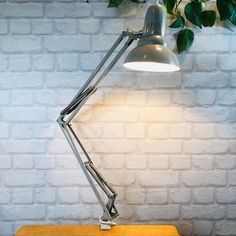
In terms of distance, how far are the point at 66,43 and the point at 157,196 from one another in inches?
28.2

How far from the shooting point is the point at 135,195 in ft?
4.42

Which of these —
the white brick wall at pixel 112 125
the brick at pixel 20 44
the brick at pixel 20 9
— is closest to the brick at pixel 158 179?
the white brick wall at pixel 112 125

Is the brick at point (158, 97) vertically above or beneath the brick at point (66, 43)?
beneath

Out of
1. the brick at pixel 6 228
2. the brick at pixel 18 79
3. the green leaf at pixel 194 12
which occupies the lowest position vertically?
the brick at pixel 6 228

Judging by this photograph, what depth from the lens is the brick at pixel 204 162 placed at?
1337mm

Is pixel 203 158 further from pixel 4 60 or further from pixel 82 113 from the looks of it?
pixel 4 60

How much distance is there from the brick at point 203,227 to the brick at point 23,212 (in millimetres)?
633

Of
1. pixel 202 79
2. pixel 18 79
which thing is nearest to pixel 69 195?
pixel 18 79

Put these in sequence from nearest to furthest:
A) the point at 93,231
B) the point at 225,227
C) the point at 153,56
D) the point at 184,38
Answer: the point at 153,56 → the point at 93,231 → the point at 184,38 → the point at 225,227

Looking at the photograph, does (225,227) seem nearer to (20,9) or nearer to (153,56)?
(153,56)

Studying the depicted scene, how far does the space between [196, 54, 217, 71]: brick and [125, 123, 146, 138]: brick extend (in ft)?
1.07

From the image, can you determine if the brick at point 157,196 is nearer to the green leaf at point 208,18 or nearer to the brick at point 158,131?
the brick at point 158,131

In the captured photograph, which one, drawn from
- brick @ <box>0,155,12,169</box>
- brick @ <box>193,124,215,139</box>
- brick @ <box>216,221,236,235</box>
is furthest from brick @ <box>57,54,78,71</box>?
brick @ <box>216,221,236,235</box>

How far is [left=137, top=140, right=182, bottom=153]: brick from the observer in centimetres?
133
